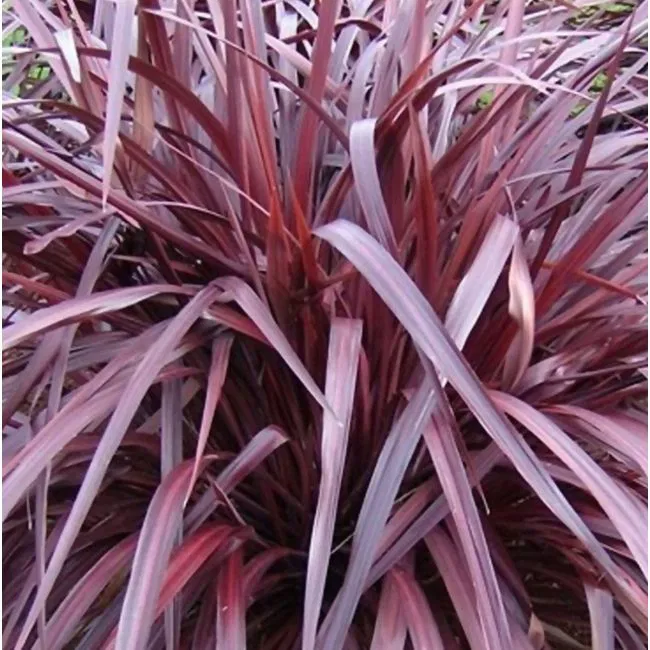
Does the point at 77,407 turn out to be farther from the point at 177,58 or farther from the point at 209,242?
the point at 177,58

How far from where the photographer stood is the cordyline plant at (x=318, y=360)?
72cm

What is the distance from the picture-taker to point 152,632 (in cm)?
81

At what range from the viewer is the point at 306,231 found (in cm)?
81

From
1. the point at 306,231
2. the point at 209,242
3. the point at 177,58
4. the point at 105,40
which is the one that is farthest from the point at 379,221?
the point at 105,40

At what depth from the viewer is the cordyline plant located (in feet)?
2.35

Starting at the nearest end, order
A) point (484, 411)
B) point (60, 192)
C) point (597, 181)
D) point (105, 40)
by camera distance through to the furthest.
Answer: point (484, 411) < point (597, 181) < point (60, 192) < point (105, 40)

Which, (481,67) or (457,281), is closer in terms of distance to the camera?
(457,281)

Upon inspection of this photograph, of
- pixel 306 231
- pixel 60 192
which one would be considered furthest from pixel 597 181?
pixel 60 192

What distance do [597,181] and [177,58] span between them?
43 cm

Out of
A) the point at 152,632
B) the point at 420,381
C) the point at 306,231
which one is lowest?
the point at 152,632

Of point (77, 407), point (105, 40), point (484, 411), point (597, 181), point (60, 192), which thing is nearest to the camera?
point (484, 411)

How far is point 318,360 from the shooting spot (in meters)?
0.88

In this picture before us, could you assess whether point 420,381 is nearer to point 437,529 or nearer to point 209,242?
point 437,529

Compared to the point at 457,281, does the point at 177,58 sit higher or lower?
higher
